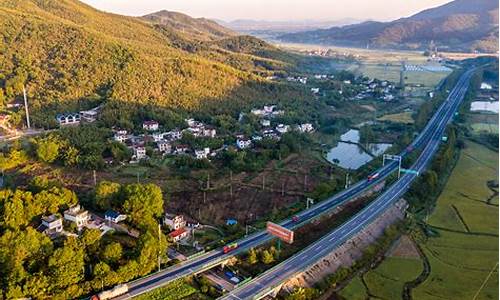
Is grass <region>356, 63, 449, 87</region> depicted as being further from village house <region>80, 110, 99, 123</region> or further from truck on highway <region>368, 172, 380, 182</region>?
village house <region>80, 110, 99, 123</region>

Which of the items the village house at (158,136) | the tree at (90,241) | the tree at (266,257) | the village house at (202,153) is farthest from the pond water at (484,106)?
the tree at (90,241)

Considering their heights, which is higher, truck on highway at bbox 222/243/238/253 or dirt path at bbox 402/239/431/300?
truck on highway at bbox 222/243/238/253

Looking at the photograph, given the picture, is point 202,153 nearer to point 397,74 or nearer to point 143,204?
point 143,204

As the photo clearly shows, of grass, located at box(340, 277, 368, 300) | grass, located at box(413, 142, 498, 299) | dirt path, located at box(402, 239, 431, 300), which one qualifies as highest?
grass, located at box(413, 142, 498, 299)

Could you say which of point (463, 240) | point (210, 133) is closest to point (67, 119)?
point (210, 133)

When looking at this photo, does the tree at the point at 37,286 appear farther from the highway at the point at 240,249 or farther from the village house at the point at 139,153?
the village house at the point at 139,153

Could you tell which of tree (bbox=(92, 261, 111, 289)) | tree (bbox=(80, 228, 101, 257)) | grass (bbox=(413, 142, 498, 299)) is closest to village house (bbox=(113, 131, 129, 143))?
tree (bbox=(80, 228, 101, 257))
